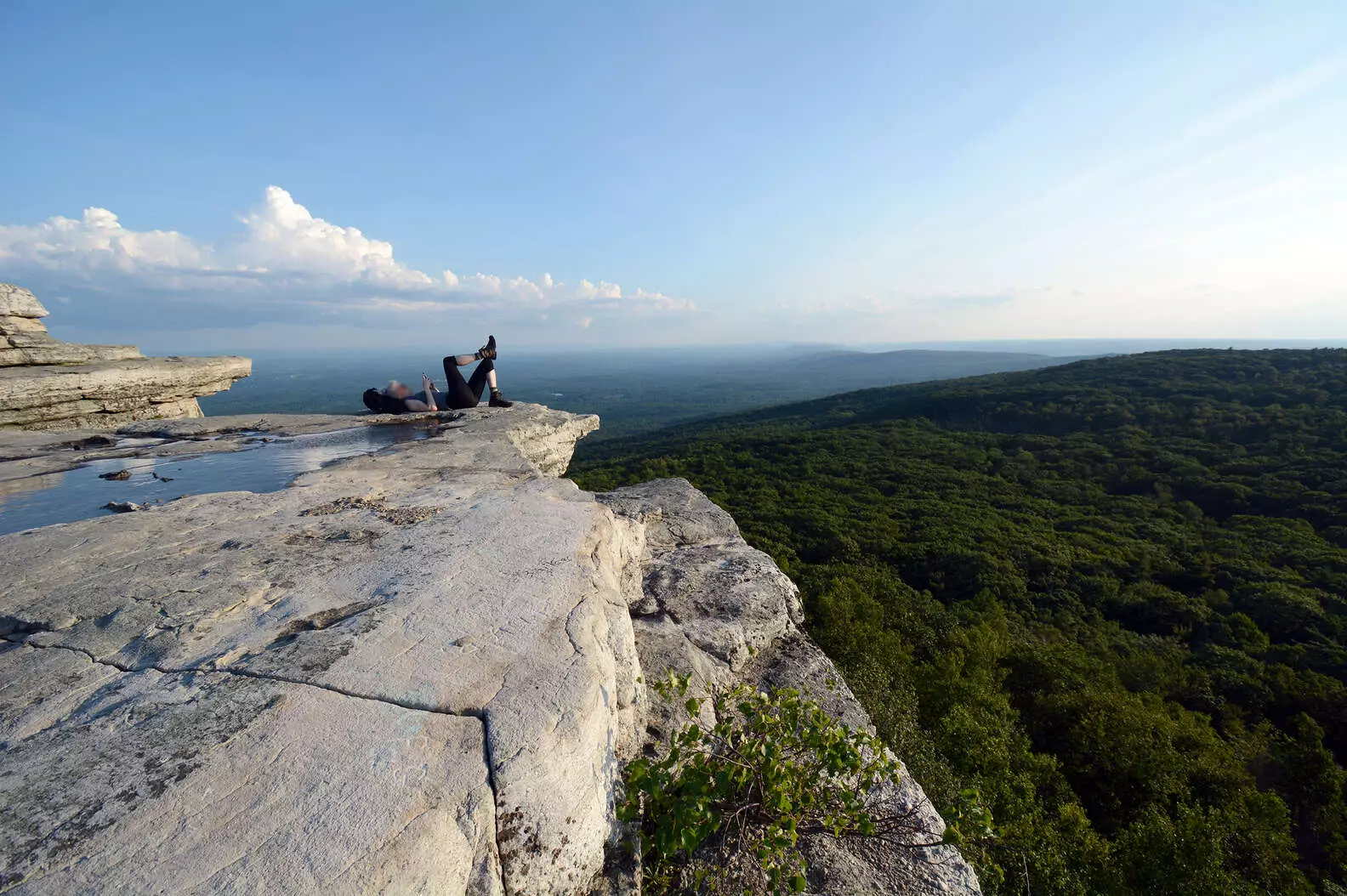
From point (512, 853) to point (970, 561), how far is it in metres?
34.4

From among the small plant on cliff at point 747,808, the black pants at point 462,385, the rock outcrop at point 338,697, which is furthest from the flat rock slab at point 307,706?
the black pants at point 462,385

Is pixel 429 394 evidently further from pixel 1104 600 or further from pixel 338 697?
pixel 1104 600

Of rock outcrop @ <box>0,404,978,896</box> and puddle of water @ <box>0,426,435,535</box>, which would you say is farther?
puddle of water @ <box>0,426,435,535</box>

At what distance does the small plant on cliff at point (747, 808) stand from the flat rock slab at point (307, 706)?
0.37 m

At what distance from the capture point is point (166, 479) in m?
6.30

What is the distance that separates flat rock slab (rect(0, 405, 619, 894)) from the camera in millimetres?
2021

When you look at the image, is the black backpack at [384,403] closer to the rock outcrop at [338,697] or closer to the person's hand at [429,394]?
the person's hand at [429,394]

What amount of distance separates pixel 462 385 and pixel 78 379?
7923 mm

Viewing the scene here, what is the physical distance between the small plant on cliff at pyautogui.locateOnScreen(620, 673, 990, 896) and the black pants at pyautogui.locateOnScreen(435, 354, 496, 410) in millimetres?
8798

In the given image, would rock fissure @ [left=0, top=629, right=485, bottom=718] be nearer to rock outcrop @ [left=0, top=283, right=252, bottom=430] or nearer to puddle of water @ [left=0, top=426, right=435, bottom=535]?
puddle of water @ [left=0, top=426, right=435, bottom=535]

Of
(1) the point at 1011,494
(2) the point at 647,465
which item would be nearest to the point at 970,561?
(1) the point at 1011,494

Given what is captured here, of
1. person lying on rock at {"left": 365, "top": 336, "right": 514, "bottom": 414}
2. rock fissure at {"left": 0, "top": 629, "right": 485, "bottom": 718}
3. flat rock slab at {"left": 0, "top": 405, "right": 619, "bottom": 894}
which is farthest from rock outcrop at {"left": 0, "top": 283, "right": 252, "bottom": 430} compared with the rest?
rock fissure at {"left": 0, "top": 629, "right": 485, "bottom": 718}

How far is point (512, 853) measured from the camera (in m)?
2.48

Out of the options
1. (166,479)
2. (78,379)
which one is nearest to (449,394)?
(166,479)
